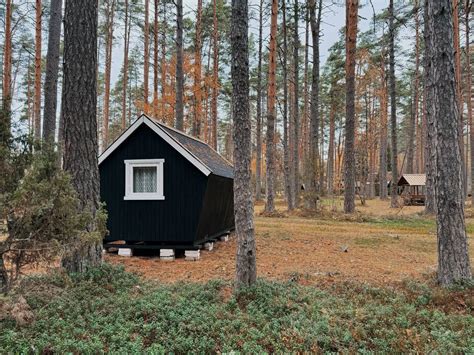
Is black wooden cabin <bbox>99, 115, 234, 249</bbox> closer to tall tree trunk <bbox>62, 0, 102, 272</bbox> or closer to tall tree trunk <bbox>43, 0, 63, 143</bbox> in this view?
tall tree trunk <bbox>62, 0, 102, 272</bbox>

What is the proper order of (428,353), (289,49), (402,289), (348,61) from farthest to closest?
1. (289,49)
2. (348,61)
3. (402,289)
4. (428,353)

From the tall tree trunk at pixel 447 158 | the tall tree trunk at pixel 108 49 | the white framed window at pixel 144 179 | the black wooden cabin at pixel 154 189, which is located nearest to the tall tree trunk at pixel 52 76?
the black wooden cabin at pixel 154 189

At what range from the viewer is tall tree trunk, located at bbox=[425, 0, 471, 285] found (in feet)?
14.5

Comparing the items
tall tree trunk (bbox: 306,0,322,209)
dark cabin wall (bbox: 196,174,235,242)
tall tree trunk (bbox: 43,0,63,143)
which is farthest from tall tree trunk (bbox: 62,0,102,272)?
tall tree trunk (bbox: 306,0,322,209)

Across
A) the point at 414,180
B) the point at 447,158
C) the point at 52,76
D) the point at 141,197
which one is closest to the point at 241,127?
the point at 447,158

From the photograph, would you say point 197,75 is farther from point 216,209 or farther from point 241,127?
point 241,127

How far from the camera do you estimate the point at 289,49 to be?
22.6 meters

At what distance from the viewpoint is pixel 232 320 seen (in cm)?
357

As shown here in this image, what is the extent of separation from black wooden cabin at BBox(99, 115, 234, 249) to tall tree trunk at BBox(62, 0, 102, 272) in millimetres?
2273

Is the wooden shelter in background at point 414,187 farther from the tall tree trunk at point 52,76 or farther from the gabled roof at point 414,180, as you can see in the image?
the tall tree trunk at point 52,76

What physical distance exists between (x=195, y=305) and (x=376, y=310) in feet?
7.14

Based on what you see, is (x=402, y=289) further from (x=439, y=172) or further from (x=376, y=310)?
(x=439, y=172)

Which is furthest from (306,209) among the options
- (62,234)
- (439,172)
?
(62,234)

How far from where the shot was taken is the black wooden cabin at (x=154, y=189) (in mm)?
7371
